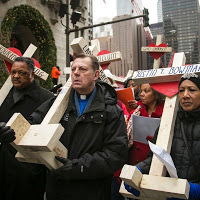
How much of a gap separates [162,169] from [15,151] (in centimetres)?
185

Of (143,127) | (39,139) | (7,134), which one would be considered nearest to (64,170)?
(39,139)

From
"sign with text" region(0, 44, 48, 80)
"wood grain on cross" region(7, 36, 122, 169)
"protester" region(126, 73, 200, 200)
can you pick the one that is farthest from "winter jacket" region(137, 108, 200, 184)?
"sign with text" region(0, 44, 48, 80)

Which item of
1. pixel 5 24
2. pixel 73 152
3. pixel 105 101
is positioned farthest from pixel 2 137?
pixel 5 24

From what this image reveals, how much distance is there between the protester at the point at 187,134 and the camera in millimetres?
2002

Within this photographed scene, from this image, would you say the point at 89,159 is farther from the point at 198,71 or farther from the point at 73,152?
the point at 198,71

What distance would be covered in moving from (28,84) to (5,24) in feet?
31.0

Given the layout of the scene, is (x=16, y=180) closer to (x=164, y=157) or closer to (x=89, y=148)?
(x=89, y=148)

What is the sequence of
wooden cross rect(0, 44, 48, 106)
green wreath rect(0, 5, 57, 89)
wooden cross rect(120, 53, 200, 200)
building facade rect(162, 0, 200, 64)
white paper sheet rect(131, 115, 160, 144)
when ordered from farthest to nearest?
building facade rect(162, 0, 200, 64) < green wreath rect(0, 5, 57, 89) < wooden cross rect(0, 44, 48, 106) < white paper sheet rect(131, 115, 160, 144) < wooden cross rect(120, 53, 200, 200)

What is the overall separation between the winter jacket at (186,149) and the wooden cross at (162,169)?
101mm

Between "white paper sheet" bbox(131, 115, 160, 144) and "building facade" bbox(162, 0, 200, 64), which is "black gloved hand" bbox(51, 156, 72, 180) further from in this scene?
"building facade" bbox(162, 0, 200, 64)

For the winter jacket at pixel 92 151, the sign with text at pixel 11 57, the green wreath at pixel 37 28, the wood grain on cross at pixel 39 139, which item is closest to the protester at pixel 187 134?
the winter jacket at pixel 92 151

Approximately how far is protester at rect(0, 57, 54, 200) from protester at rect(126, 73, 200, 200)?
1643 mm

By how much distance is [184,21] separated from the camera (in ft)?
188

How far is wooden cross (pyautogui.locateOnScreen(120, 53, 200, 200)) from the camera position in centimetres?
163
